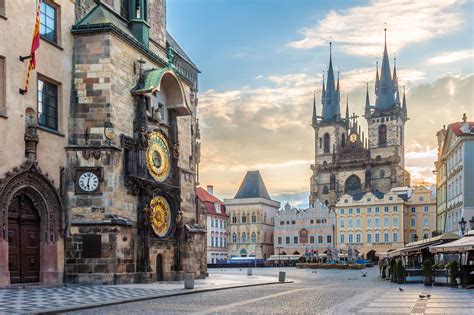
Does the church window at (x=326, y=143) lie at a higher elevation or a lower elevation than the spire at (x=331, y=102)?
lower

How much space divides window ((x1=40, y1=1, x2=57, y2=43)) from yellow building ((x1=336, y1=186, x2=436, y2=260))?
87.5 metres

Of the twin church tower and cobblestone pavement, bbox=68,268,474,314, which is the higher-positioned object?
the twin church tower

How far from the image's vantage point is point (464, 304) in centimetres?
1862

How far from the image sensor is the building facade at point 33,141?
23281 mm

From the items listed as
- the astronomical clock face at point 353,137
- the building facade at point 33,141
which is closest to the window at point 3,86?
the building facade at point 33,141

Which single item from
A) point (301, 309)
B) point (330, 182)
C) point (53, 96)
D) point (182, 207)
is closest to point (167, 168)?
point (182, 207)

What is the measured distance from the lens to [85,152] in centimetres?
2650

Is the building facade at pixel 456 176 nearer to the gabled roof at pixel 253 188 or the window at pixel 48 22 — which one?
the window at pixel 48 22

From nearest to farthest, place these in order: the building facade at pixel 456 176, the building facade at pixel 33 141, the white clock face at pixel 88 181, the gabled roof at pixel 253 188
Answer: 1. the building facade at pixel 33 141
2. the white clock face at pixel 88 181
3. the building facade at pixel 456 176
4. the gabled roof at pixel 253 188

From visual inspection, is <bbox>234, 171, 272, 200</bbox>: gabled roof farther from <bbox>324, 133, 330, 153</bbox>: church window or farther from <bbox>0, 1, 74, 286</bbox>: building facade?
<bbox>0, 1, 74, 286</bbox>: building facade

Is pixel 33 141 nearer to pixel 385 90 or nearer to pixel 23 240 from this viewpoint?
pixel 23 240

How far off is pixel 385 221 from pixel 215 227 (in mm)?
27627

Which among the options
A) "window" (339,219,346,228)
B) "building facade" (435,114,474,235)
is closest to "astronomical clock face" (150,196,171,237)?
"building facade" (435,114,474,235)

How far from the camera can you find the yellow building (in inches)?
4309
